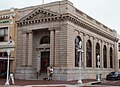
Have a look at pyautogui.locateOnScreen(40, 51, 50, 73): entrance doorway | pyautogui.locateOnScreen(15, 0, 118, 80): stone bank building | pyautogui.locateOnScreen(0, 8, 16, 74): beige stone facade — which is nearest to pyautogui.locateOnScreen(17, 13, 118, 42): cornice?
pyautogui.locateOnScreen(15, 0, 118, 80): stone bank building

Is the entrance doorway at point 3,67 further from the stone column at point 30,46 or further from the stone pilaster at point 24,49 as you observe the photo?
the stone column at point 30,46

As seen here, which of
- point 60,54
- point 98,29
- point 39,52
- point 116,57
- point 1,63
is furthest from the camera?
point 116,57

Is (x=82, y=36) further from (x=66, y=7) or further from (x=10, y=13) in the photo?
(x=10, y=13)

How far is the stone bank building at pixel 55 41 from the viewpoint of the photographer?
32500mm

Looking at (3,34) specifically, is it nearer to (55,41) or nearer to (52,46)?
(52,46)

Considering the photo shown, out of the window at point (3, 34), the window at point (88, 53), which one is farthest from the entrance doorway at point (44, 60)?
the window at point (3, 34)

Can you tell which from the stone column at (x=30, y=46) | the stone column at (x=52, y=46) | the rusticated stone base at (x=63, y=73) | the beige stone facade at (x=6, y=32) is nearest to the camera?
the rusticated stone base at (x=63, y=73)

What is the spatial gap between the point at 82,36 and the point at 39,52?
6981mm

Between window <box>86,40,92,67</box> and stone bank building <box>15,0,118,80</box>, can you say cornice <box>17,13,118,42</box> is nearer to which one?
stone bank building <box>15,0,118,80</box>

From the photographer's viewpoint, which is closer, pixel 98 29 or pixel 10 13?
pixel 10 13

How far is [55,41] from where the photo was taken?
33312mm

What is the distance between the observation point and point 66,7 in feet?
108

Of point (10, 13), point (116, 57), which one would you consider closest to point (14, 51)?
point (10, 13)

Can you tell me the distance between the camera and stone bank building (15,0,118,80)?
107 ft
